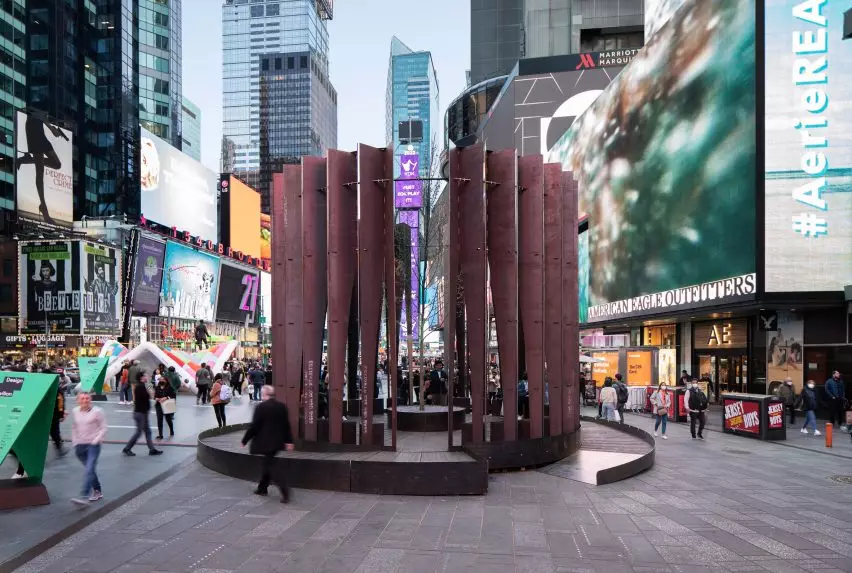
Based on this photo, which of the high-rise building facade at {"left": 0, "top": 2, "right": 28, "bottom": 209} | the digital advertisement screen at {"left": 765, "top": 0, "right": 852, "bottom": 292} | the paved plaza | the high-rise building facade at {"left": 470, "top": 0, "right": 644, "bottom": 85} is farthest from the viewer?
the high-rise building facade at {"left": 470, "top": 0, "right": 644, "bottom": 85}

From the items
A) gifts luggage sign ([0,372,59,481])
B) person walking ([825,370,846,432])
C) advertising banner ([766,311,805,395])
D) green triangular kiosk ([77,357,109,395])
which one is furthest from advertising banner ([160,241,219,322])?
person walking ([825,370,846,432])

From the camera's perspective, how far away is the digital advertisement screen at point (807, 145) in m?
22.7

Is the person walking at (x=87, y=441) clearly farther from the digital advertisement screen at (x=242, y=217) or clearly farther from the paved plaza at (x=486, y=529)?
the digital advertisement screen at (x=242, y=217)

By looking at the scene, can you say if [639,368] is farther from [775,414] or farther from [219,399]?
[219,399]

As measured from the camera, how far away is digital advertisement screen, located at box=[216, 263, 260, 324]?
75000 millimetres

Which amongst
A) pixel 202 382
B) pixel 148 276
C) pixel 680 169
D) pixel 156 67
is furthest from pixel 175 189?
pixel 680 169

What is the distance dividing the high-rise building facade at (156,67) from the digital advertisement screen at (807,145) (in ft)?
291

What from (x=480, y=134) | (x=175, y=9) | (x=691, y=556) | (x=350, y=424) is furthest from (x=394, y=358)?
(x=175, y=9)

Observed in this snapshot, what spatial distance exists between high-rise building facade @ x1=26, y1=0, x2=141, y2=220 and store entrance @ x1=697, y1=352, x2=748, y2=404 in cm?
6796

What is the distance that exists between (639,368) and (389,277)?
19804 mm

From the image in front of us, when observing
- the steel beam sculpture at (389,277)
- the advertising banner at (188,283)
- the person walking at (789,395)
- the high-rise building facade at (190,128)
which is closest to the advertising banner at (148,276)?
the advertising banner at (188,283)

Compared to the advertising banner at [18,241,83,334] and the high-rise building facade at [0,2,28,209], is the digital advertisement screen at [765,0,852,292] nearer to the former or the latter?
the advertising banner at [18,241,83,334]

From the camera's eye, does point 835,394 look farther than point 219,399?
Yes

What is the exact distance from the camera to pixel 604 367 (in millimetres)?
31781
